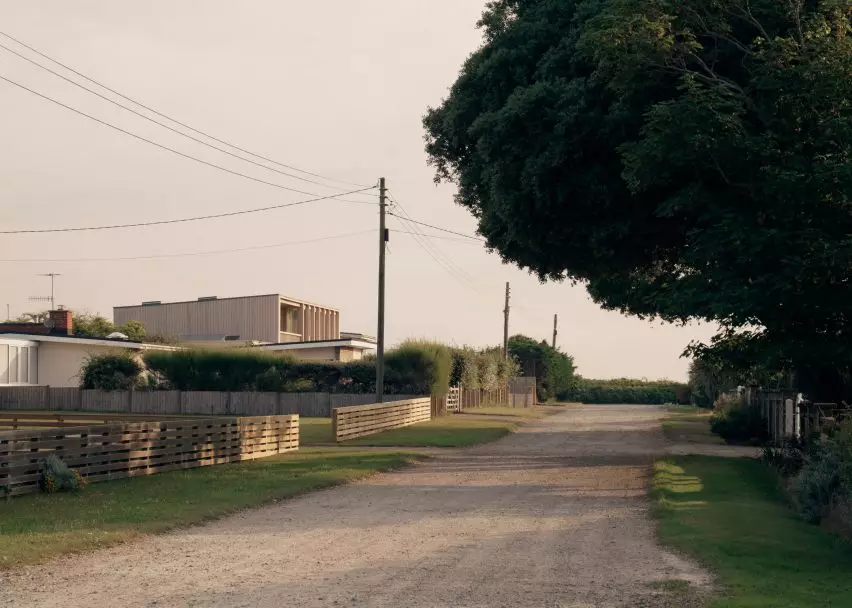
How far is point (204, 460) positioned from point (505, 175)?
33.2 feet

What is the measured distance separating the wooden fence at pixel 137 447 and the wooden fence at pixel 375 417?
→ 5.41 m

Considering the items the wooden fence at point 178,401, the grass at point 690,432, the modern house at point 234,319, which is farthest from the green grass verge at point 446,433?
the modern house at point 234,319

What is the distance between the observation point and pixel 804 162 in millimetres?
20750

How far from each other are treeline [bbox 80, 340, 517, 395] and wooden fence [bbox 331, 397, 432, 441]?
561cm

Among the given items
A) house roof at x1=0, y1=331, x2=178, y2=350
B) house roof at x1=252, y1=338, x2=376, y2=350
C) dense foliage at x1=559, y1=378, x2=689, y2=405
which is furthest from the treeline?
dense foliage at x1=559, y1=378, x2=689, y2=405

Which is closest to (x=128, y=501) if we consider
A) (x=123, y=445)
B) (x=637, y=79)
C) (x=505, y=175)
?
(x=123, y=445)

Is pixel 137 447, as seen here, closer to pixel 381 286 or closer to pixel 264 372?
pixel 381 286

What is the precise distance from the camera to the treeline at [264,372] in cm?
5616

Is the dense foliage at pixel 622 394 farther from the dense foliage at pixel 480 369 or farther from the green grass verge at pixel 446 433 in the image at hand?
the green grass verge at pixel 446 433

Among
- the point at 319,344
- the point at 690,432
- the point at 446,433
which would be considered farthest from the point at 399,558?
the point at 319,344

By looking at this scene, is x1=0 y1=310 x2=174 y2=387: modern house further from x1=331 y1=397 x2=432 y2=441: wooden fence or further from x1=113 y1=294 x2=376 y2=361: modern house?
x1=331 y1=397 x2=432 y2=441: wooden fence

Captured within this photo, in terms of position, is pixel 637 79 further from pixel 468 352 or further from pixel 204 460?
pixel 468 352

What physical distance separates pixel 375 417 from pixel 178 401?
2027 centimetres

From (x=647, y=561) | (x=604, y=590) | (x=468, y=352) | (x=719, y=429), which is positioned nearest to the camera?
(x=604, y=590)
